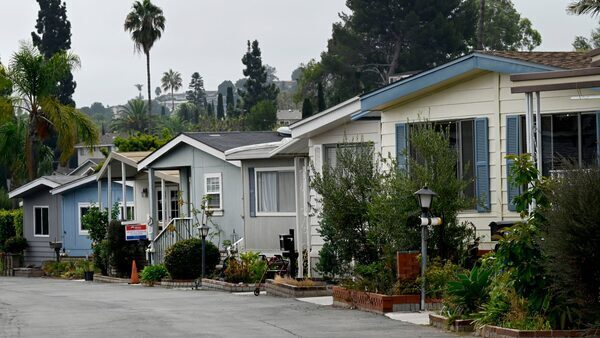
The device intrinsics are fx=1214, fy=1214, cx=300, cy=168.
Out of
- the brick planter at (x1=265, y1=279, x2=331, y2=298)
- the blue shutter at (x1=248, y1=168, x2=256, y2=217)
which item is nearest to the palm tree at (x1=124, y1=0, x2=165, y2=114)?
the blue shutter at (x1=248, y1=168, x2=256, y2=217)

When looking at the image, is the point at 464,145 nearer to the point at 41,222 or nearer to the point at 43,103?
the point at 43,103

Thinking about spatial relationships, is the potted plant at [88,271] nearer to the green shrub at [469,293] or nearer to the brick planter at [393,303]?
the brick planter at [393,303]

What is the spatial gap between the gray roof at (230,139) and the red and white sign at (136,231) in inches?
126

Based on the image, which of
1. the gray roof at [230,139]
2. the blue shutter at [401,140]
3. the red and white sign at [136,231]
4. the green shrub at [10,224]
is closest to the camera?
the blue shutter at [401,140]

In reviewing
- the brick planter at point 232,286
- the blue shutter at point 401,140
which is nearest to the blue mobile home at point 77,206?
the brick planter at point 232,286

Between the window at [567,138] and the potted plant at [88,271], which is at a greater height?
the window at [567,138]

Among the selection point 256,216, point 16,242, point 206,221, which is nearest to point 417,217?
point 256,216

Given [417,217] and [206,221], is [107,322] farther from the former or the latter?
[206,221]

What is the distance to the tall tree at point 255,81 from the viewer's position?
101000 mm

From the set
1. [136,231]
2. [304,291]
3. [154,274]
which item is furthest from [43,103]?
[304,291]

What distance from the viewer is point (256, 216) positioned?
32219mm

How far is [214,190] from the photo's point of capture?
3466 cm

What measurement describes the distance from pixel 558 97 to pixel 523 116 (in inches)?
35.2

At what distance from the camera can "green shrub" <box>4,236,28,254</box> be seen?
4934 centimetres
